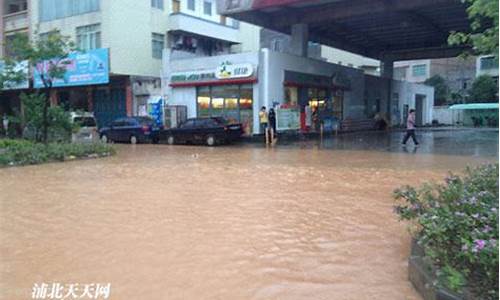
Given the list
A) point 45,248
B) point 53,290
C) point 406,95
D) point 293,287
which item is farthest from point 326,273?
point 406,95

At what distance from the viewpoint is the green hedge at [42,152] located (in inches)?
583

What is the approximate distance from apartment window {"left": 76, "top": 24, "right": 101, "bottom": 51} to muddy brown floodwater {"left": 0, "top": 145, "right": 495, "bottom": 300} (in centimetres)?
1815

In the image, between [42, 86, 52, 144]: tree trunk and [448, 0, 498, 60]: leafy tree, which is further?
[42, 86, 52, 144]: tree trunk

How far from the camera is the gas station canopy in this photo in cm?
2334

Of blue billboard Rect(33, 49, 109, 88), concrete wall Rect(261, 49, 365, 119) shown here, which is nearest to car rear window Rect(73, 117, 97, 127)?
blue billboard Rect(33, 49, 109, 88)

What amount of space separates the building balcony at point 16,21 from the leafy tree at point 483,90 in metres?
40.9

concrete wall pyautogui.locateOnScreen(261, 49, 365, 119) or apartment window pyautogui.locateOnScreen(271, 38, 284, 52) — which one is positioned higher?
apartment window pyautogui.locateOnScreen(271, 38, 284, 52)

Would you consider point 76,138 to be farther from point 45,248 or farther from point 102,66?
point 45,248

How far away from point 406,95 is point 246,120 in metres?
22.0

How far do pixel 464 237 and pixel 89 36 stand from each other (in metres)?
28.9

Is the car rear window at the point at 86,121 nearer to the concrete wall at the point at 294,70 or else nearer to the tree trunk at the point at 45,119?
the tree trunk at the point at 45,119

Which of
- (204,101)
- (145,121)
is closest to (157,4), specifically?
(204,101)

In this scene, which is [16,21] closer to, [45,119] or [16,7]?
[16,7]

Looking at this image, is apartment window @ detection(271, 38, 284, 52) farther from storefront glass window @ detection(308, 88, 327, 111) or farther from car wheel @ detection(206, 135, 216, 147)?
car wheel @ detection(206, 135, 216, 147)
